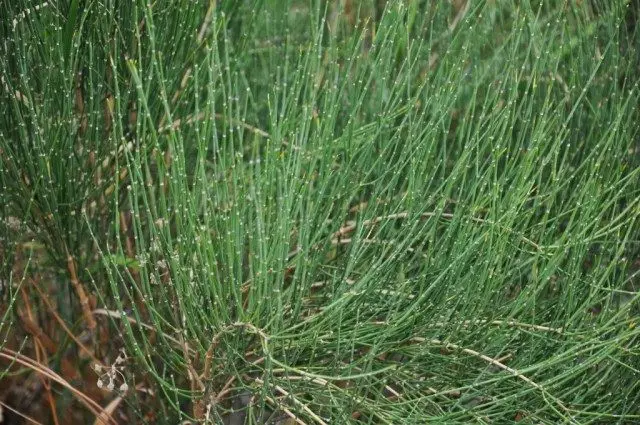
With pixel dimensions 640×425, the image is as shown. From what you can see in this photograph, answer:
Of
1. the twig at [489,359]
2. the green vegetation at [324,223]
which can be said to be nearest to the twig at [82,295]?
the green vegetation at [324,223]

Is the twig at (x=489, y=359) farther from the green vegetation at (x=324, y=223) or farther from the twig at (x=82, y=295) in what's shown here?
the twig at (x=82, y=295)

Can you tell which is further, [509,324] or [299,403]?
[509,324]

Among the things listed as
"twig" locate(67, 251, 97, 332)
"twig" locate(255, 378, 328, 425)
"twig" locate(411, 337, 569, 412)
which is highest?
"twig" locate(411, 337, 569, 412)

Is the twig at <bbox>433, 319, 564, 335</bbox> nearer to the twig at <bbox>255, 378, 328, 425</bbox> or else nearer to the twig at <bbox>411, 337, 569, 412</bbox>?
the twig at <bbox>411, 337, 569, 412</bbox>

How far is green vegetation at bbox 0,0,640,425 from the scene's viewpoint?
177cm

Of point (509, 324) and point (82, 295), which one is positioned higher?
point (509, 324)

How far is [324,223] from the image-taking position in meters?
1.79

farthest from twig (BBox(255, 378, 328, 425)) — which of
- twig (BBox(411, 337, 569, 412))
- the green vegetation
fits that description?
twig (BBox(411, 337, 569, 412))

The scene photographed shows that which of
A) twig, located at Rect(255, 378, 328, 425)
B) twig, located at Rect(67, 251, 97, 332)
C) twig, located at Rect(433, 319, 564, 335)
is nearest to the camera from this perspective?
twig, located at Rect(255, 378, 328, 425)

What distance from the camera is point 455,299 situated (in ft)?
6.20

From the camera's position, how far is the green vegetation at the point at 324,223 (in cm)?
177

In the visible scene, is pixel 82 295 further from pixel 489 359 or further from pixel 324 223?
pixel 489 359

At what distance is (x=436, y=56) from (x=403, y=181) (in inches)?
31.2

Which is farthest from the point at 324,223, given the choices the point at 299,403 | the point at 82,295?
the point at 82,295
